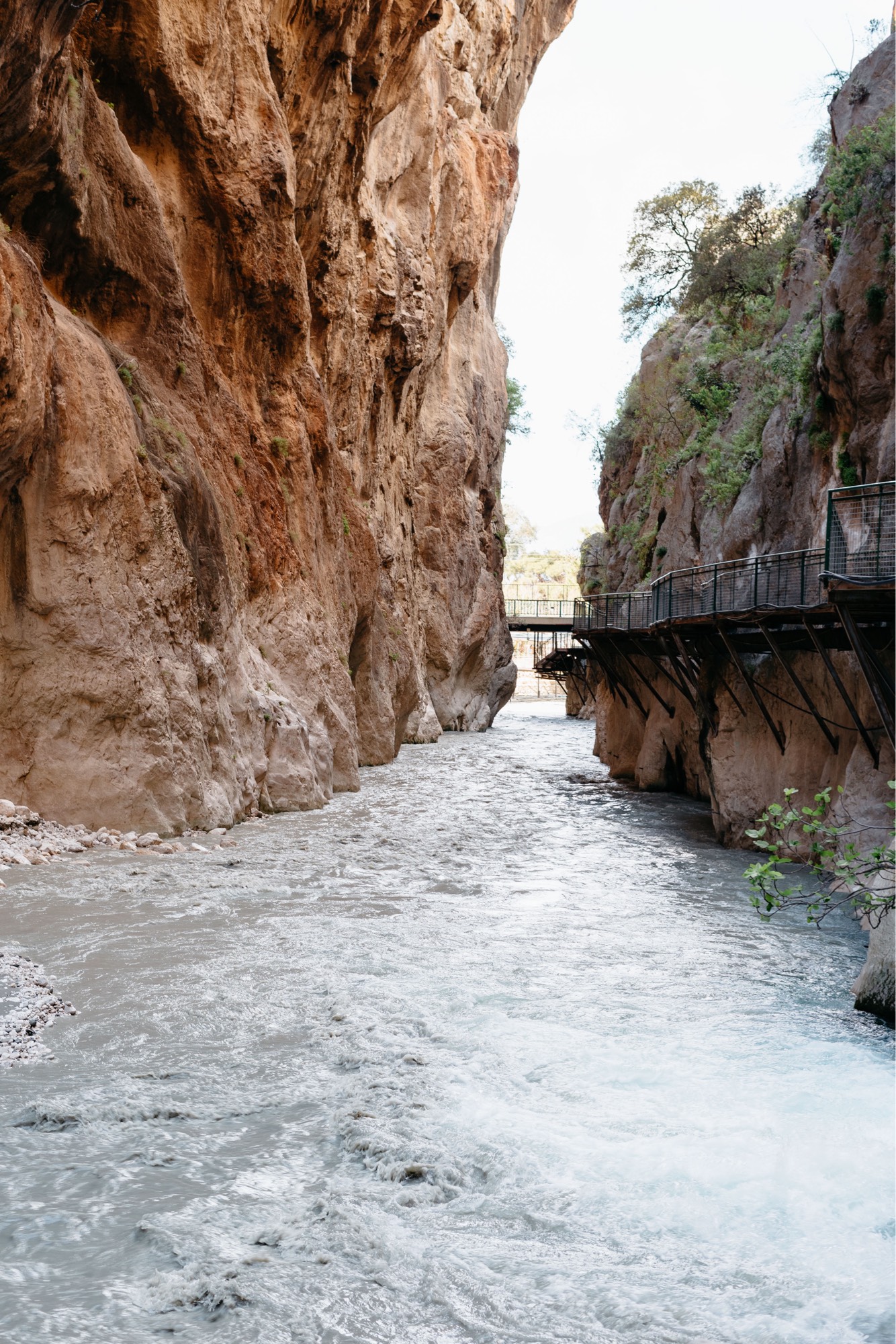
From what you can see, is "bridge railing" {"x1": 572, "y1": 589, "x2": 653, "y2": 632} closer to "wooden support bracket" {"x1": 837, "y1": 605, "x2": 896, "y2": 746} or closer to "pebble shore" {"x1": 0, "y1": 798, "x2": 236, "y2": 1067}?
"wooden support bracket" {"x1": 837, "y1": 605, "x2": 896, "y2": 746}

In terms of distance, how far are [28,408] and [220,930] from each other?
6.28m

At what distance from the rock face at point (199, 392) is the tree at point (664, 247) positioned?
520 inches

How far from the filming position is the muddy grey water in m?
4.59

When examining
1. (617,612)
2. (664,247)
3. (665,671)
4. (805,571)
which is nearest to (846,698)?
(805,571)

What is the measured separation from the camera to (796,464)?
718 inches

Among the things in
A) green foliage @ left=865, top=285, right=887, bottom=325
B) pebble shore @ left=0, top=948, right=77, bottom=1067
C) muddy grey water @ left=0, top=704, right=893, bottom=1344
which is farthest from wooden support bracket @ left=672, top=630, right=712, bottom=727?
pebble shore @ left=0, top=948, right=77, bottom=1067

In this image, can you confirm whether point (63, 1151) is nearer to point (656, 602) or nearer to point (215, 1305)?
point (215, 1305)

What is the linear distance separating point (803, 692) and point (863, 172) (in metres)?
7.84

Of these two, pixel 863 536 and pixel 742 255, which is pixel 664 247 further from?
pixel 863 536

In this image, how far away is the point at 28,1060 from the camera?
263 inches

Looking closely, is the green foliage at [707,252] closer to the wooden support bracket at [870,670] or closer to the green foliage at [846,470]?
the green foliage at [846,470]

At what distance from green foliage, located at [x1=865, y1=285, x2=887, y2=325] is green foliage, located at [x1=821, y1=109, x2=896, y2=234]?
46.3 inches

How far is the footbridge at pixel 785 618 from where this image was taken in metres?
11.6

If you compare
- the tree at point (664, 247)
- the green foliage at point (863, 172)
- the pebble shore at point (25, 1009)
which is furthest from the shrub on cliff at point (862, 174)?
the tree at point (664, 247)
